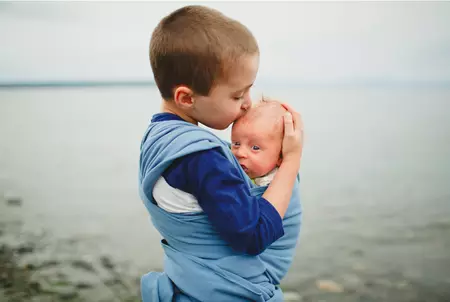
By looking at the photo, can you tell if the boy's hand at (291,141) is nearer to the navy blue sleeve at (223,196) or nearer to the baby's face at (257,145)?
the baby's face at (257,145)

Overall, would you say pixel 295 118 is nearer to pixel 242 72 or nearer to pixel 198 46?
pixel 242 72

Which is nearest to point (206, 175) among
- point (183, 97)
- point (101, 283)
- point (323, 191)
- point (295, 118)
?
point (183, 97)

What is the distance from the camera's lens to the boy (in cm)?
114

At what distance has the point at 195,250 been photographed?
1247 mm

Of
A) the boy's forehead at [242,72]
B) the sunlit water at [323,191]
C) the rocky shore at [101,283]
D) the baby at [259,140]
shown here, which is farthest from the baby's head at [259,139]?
the rocky shore at [101,283]

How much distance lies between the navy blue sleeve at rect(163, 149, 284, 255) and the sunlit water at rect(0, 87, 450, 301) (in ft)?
2.71

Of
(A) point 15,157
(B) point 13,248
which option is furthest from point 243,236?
(A) point 15,157

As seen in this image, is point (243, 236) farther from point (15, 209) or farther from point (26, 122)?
point (26, 122)

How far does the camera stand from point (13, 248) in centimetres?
347

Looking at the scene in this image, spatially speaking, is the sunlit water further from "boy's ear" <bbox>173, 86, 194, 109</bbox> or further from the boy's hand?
"boy's ear" <bbox>173, 86, 194, 109</bbox>

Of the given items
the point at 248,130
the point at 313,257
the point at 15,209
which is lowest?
the point at 15,209

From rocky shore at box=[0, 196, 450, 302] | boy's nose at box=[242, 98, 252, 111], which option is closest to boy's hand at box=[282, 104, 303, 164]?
boy's nose at box=[242, 98, 252, 111]

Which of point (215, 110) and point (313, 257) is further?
point (313, 257)

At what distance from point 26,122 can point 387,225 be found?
619cm
